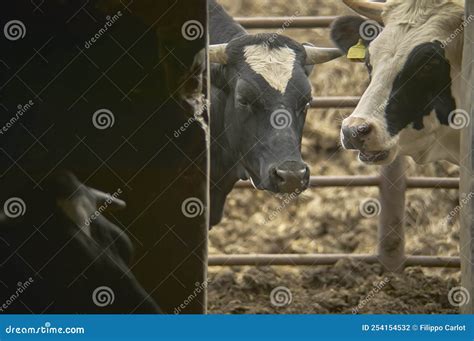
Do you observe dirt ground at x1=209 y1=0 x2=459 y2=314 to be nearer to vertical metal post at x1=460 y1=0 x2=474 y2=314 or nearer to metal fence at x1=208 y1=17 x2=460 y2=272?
metal fence at x1=208 y1=17 x2=460 y2=272

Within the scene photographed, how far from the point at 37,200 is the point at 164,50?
0.41 meters

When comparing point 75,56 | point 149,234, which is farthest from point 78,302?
point 75,56

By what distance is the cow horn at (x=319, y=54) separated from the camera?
3023 mm

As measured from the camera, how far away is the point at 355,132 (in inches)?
109

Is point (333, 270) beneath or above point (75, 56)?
beneath

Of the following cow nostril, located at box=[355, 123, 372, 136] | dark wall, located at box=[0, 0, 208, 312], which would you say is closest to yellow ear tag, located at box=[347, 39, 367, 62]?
cow nostril, located at box=[355, 123, 372, 136]

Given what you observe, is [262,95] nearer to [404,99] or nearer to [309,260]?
[404,99]

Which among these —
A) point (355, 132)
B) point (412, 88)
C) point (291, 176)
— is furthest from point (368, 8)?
point (291, 176)

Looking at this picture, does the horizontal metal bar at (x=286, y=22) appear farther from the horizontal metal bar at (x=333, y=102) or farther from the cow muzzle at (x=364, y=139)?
the cow muzzle at (x=364, y=139)

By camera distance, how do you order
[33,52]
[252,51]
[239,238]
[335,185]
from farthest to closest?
1. [239,238]
2. [335,185]
3. [252,51]
4. [33,52]

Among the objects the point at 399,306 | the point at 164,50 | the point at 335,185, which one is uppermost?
the point at 164,50

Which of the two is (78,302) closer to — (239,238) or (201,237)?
(201,237)

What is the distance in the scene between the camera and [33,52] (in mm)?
2502

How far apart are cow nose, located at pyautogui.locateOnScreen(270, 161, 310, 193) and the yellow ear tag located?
0.33 metres
